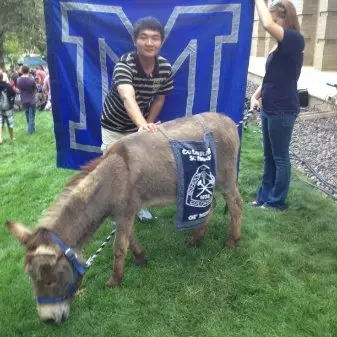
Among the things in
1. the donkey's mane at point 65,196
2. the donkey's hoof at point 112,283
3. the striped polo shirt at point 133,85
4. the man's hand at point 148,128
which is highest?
the striped polo shirt at point 133,85

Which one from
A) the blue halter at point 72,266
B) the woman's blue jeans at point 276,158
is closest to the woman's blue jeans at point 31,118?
the woman's blue jeans at point 276,158

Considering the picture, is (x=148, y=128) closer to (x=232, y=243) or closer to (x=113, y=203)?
(x=113, y=203)

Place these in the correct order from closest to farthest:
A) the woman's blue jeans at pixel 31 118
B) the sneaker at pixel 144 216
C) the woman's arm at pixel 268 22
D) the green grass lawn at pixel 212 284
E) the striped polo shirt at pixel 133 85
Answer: the green grass lawn at pixel 212 284
the striped polo shirt at pixel 133 85
the woman's arm at pixel 268 22
the sneaker at pixel 144 216
the woman's blue jeans at pixel 31 118

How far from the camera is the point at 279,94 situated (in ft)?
15.8

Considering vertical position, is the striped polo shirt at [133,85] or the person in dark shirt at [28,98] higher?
the striped polo shirt at [133,85]

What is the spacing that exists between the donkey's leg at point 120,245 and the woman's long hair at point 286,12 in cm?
274

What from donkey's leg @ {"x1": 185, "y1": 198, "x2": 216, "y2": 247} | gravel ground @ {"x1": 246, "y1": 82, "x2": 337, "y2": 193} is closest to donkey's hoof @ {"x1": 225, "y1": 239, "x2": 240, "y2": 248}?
donkey's leg @ {"x1": 185, "y1": 198, "x2": 216, "y2": 247}

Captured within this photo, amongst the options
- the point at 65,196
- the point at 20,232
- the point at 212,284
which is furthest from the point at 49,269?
the point at 212,284

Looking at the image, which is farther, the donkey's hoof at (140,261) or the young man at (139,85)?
the donkey's hoof at (140,261)

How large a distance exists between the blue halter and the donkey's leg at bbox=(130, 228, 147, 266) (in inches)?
37.3

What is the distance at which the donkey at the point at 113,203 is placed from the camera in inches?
121

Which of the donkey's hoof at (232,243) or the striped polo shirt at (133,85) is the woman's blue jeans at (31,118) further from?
the donkey's hoof at (232,243)

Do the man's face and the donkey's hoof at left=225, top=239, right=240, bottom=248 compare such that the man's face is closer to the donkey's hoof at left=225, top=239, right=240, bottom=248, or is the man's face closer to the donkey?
the donkey

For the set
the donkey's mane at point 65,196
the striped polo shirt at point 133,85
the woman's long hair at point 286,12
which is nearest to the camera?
the donkey's mane at point 65,196
